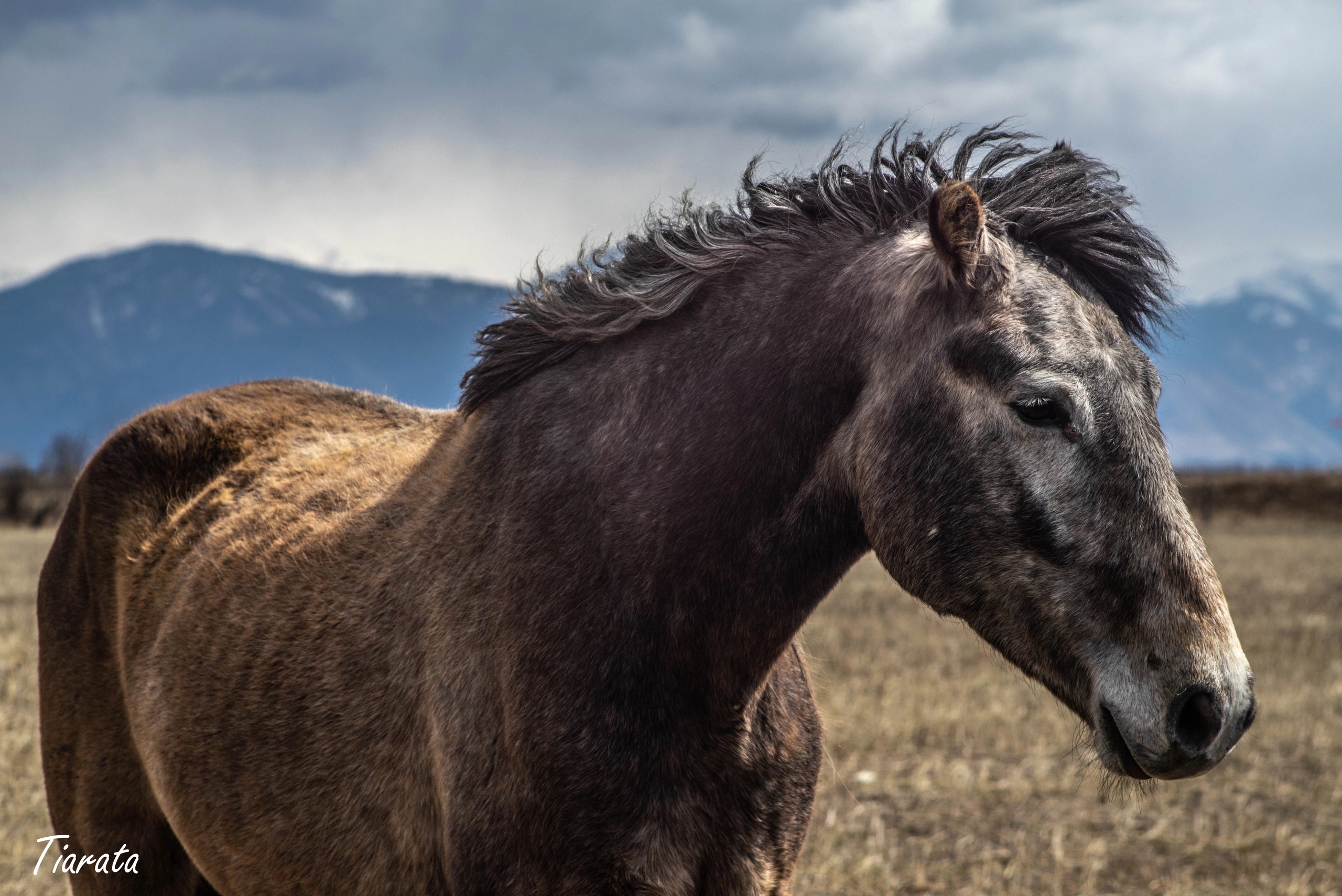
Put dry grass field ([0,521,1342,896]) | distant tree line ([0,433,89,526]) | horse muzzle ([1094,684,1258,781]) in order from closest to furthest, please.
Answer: horse muzzle ([1094,684,1258,781])
dry grass field ([0,521,1342,896])
distant tree line ([0,433,89,526])

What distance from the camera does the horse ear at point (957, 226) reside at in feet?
7.41

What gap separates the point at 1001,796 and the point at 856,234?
17.9 feet

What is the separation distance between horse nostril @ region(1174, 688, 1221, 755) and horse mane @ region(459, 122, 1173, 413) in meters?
0.98

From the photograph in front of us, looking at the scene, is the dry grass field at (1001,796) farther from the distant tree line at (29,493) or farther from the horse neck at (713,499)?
the distant tree line at (29,493)

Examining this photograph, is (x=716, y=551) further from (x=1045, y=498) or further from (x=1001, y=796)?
(x=1001, y=796)

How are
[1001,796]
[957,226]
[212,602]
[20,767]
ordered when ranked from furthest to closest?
[1001,796] < [20,767] < [212,602] < [957,226]

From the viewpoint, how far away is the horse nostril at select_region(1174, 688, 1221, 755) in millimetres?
2020

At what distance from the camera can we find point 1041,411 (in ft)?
7.21

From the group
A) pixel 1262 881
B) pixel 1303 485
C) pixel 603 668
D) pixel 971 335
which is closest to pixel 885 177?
pixel 971 335

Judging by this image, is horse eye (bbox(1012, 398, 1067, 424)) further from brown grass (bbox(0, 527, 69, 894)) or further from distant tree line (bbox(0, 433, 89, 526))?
distant tree line (bbox(0, 433, 89, 526))

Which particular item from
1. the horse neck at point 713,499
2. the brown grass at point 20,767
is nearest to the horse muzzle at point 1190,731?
the horse neck at point 713,499

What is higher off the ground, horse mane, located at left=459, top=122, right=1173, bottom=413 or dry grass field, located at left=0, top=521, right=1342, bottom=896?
horse mane, located at left=459, top=122, right=1173, bottom=413

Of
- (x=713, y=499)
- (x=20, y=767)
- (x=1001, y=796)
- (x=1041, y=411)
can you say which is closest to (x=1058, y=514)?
(x=1041, y=411)

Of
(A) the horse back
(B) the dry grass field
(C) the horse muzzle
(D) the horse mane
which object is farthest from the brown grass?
(C) the horse muzzle
